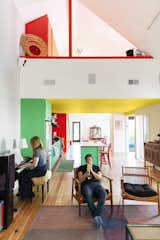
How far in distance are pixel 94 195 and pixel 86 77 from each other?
334 centimetres

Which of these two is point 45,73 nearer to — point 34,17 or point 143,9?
point 34,17

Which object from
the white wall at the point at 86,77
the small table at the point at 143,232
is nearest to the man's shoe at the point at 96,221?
the small table at the point at 143,232

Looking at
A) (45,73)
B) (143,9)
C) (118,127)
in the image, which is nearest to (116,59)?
(143,9)

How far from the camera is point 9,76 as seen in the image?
17.0 ft

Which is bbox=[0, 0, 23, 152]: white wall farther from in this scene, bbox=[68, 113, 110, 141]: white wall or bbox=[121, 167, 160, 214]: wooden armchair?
bbox=[68, 113, 110, 141]: white wall

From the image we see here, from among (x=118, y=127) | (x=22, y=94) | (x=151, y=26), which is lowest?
(x=118, y=127)

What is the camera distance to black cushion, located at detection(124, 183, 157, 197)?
380 cm

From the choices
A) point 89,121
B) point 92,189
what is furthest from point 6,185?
point 89,121

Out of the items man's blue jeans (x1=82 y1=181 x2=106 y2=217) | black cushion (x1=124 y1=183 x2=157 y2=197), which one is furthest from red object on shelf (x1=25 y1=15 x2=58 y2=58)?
black cushion (x1=124 y1=183 x2=157 y2=197)

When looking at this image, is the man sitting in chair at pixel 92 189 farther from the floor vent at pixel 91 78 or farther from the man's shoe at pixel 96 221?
the floor vent at pixel 91 78

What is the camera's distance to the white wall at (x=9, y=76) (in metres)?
4.74

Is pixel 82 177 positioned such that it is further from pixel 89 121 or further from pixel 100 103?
A: pixel 89 121

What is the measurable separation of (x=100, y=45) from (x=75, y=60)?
4.49 m

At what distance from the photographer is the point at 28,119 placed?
636 centimetres
